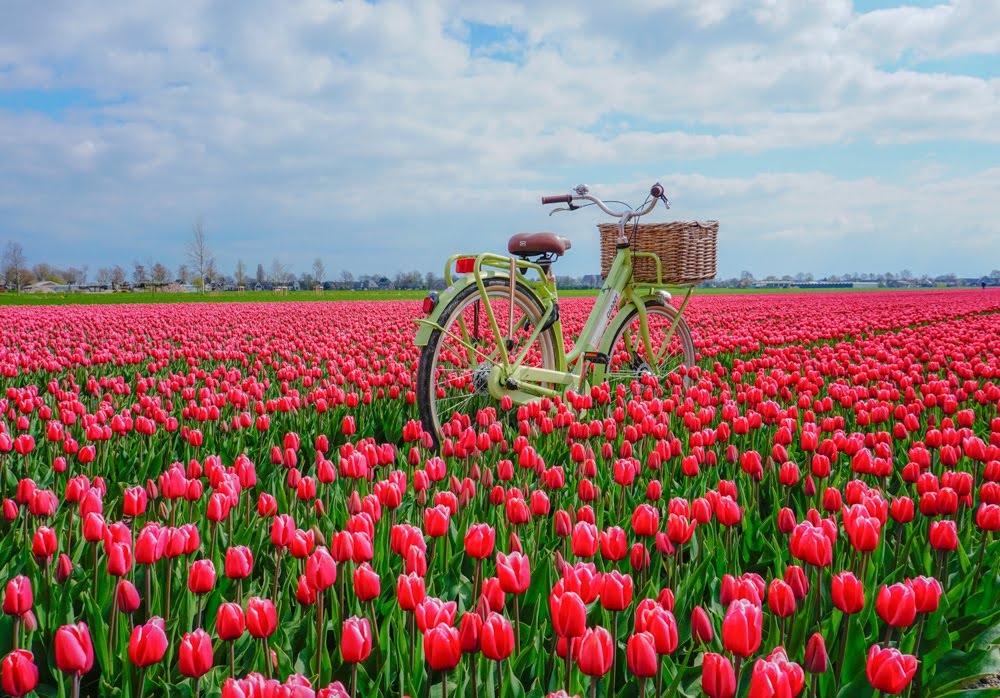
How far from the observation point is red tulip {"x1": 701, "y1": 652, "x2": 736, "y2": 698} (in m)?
1.40

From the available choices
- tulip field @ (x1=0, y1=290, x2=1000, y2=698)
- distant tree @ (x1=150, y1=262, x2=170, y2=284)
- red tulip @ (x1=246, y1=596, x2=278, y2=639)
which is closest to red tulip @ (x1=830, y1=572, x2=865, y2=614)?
tulip field @ (x1=0, y1=290, x2=1000, y2=698)

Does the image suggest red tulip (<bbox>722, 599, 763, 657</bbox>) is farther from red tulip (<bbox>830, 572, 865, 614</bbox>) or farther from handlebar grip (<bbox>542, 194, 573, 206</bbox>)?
handlebar grip (<bbox>542, 194, 573, 206</bbox>)

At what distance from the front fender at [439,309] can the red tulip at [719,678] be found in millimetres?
3278

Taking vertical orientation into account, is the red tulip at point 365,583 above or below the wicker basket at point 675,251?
below

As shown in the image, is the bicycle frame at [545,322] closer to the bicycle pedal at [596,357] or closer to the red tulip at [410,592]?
the bicycle pedal at [596,357]

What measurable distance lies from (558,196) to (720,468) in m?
3.13

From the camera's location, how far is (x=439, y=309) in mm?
4770

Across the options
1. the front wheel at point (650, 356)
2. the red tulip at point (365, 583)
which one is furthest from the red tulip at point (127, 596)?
the front wheel at point (650, 356)

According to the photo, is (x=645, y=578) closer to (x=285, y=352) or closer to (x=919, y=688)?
(x=919, y=688)

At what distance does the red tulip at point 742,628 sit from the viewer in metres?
1.53

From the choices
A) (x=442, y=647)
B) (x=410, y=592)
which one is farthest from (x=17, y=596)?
(x=442, y=647)

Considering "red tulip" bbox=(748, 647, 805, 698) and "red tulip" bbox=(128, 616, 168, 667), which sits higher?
"red tulip" bbox=(748, 647, 805, 698)

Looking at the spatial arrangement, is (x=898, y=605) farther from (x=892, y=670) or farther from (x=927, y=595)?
(x=892, y=670)

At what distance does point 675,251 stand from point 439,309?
8.46 feet
